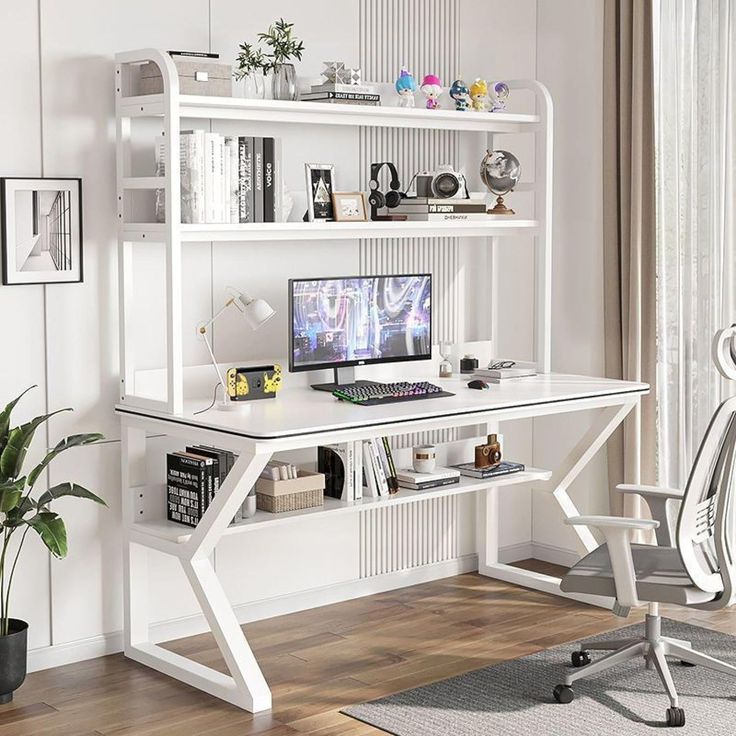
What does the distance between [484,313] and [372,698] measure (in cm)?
187

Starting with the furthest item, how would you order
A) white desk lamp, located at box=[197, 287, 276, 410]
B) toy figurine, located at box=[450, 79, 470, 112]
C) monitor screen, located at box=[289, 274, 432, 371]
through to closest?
1. toy figurine, located at box=[450, 79, 470, 112]
2. monitor screen, located at box=[289, 274, 432, 371]
3. white desk lamp, located at box=[197, 287, 276, 410]

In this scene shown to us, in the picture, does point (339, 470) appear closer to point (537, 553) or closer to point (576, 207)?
point (537, 553)

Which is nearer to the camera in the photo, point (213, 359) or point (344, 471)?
point (213, 359)

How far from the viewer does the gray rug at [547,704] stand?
11.1ft

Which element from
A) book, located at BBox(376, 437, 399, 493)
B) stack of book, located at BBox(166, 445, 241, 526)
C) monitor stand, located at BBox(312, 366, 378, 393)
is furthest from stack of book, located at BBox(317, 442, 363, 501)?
stack of book, located at BBox(166, 445, 241, 526)

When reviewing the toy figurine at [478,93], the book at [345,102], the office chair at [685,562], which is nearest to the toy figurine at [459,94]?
the toy figurine at [478,93]

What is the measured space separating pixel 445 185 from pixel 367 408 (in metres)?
1.00

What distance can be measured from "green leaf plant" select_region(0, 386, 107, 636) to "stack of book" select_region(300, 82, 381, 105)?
1.31 m

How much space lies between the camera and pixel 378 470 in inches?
165

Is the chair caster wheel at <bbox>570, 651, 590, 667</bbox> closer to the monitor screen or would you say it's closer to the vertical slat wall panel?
the vertical slat wall panel

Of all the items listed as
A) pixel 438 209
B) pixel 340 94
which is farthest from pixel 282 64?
pixel 438 209

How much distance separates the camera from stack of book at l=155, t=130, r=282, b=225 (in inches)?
145

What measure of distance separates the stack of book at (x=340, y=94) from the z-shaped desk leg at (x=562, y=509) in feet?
4.62

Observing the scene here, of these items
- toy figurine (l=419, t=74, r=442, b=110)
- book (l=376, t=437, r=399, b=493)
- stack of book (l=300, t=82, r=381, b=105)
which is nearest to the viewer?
stack of book (l=300, t=82, r=381, b=105)
